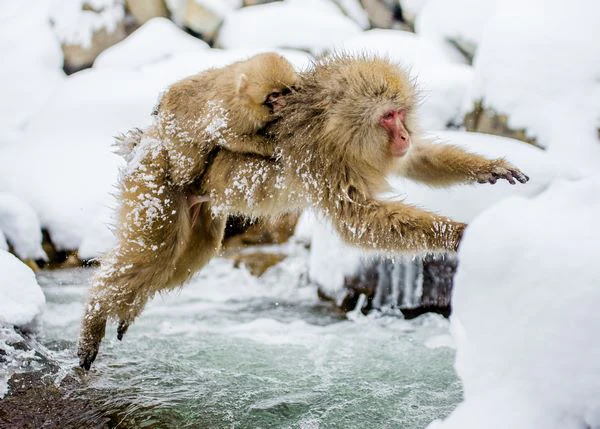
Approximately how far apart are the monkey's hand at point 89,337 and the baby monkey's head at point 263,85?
1187mm

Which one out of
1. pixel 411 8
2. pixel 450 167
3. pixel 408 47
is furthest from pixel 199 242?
pixel 411 8

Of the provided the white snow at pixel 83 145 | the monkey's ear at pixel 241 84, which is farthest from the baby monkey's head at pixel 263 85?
the white snow at pixel 83 145

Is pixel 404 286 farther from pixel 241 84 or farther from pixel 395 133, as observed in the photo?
pixel 241 84

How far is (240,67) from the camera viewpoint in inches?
126

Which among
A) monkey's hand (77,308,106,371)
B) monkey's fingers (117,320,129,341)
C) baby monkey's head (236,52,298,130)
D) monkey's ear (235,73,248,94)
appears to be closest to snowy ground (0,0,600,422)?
monkey's hand (77,308,106,371)

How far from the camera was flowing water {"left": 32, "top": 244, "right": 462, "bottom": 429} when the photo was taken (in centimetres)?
295

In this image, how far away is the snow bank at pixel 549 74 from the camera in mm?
5141

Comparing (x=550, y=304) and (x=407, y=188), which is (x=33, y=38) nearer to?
(x=407, y=188)

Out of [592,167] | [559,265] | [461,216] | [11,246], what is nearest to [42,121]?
[11,246]

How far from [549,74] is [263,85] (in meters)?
3.27

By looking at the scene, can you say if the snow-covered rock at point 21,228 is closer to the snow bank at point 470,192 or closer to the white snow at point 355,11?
the snow bank at point 470,192

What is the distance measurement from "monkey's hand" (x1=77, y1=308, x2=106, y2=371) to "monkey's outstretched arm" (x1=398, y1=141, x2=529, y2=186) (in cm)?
161

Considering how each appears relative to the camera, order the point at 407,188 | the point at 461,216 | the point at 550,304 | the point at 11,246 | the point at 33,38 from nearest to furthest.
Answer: the point at 550,304
the point at 461,216
the point at 407,188
the point at 11,246
the point at 33,38

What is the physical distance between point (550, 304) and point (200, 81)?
2220 mm
